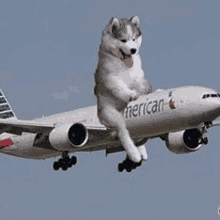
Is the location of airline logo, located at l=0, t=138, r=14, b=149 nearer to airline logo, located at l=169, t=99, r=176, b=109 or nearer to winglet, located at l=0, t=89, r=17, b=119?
winglet, located at l=0, t=89, r=17, b=119

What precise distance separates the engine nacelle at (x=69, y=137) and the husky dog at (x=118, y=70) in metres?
21.5

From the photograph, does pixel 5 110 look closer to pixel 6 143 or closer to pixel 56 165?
pixel 6 143

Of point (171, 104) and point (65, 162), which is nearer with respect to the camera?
point (171, 104)

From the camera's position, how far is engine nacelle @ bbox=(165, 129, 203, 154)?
128 ft

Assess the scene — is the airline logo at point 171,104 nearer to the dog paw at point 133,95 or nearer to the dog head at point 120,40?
the dog head at point 120,40

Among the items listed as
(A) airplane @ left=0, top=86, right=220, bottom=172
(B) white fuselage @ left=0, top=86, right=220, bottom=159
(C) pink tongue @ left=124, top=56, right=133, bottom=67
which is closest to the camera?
(C) pink tongue @ left=124, top=56, right=133, bottom=67

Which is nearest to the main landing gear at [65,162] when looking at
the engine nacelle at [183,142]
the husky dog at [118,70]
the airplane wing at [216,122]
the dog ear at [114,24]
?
the engine nacelle at [183,142]

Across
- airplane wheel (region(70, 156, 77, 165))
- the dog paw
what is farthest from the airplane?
the dog paw

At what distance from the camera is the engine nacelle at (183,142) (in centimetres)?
3909

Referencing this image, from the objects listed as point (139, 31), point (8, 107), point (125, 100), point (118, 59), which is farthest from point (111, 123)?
point (8, 107)

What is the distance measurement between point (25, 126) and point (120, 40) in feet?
92.1

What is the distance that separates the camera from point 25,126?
37156mm

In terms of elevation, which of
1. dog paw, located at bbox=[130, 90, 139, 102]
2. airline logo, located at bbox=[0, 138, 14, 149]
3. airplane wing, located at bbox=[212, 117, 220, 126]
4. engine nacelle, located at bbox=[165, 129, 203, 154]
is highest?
airline logo, located at bbox=[0, 138, 14, 149]

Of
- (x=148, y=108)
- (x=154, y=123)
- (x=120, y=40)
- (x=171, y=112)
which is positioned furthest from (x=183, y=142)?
(x=120, y=40)
